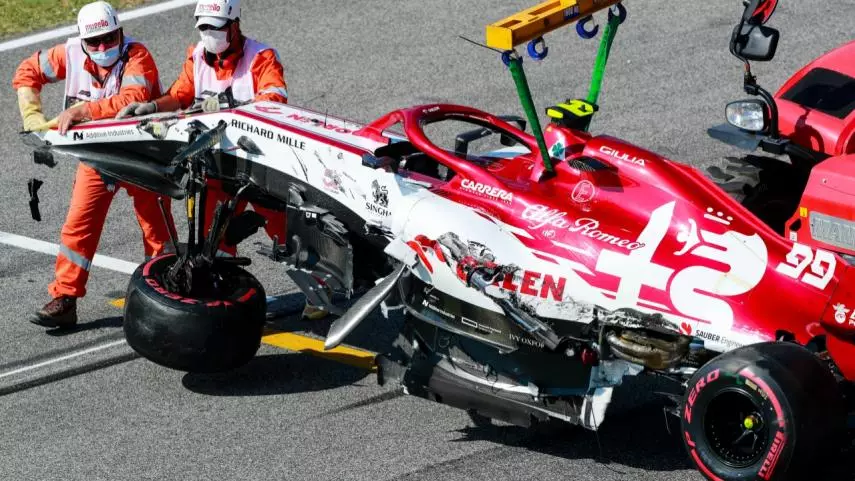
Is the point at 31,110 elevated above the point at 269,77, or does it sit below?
below

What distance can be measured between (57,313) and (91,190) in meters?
0.82

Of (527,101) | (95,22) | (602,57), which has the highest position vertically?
(602,57)

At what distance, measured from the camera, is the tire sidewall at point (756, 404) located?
5.78m

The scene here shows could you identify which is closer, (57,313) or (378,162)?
(378,162)

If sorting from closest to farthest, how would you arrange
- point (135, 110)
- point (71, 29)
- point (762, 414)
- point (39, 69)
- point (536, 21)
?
1. point (762, 414)
2. point (536, 21)
3. point (135, 110)
4. point (39, 69)
5. point (71, 29)

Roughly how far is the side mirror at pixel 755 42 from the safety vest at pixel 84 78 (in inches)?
155

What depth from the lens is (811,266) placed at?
6348mm

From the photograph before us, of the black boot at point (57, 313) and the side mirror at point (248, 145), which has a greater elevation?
the side mirror at point (248, 145)

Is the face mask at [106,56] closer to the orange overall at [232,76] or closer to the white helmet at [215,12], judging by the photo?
the orange overall at [232,76]

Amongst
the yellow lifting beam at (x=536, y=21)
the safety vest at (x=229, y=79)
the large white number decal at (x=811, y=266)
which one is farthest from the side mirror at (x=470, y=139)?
the large white number decal at (x=811, y=266)

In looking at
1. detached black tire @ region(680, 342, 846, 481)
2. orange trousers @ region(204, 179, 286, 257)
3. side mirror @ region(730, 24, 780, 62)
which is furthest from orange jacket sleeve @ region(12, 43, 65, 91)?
detached black tire @ region(680, 342, 846, 481)

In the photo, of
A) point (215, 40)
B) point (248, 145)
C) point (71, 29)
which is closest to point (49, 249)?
point (215, 40)

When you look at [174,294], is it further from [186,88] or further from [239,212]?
[186,88]

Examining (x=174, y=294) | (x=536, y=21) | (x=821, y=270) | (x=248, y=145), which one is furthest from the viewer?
(x=248, y=145)
